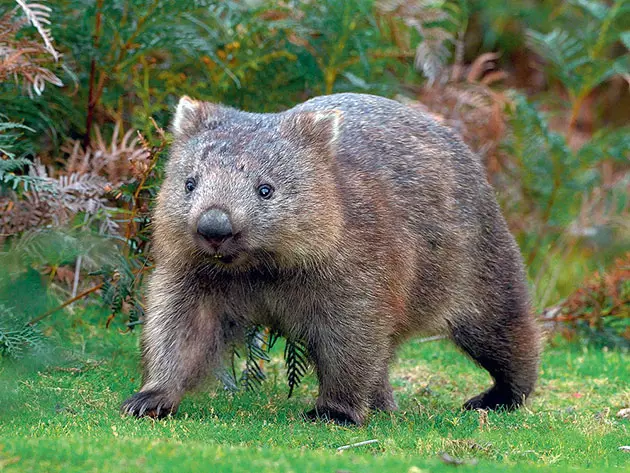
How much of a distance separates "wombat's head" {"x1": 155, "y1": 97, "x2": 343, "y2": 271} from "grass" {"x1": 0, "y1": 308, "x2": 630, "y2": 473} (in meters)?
1.09

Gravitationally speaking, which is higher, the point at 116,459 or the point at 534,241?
the point at 116,459

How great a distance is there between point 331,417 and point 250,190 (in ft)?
5.30

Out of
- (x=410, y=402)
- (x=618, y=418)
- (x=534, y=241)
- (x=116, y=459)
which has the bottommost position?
(x=534, y=241)

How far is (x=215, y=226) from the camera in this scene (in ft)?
20.4

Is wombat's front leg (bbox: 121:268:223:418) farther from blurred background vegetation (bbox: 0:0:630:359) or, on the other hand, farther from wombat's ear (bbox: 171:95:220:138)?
wombat's ear (bbox: 171:95:220:138)

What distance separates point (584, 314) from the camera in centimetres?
1101

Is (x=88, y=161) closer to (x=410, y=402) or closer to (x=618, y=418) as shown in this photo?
(x=410, y=402)

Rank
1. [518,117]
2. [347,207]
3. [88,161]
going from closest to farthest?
[347,207]
[88,161]
[518,117]

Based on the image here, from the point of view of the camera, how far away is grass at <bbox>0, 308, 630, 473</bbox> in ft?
16.9

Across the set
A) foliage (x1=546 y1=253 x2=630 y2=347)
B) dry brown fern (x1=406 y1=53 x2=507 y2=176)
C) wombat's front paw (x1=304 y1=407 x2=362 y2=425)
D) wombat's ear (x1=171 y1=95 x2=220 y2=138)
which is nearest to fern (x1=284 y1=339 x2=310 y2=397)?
wombat's front paw (x1=304 y1=407 x2=362 y2=425)

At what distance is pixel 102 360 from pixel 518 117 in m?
6.15

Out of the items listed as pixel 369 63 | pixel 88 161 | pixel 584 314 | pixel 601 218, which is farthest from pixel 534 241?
pixel 88 161

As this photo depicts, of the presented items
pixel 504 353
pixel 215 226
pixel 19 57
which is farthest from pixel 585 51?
pixel 215 226

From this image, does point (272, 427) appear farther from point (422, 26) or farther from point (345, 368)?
point (422, 26)
